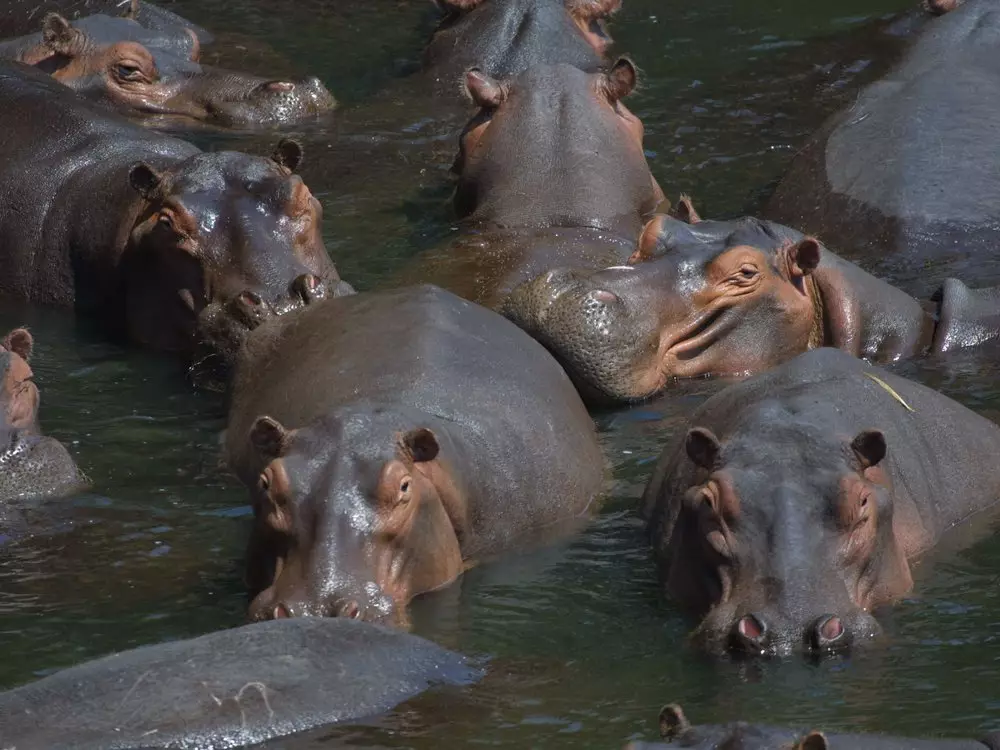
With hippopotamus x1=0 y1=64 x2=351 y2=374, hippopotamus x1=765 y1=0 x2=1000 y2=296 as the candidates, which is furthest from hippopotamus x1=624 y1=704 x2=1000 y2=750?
hippopotamus x1=765 y1=0 x2=1000 y2=296

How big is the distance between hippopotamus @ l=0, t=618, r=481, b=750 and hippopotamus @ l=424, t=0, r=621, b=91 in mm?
7588

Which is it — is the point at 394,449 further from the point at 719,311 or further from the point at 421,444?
the point at 719,311

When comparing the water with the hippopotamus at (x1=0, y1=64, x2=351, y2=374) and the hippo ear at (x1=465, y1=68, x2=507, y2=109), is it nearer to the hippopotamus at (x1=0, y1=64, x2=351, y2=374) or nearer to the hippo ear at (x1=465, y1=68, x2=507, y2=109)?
the hippopotamus at (x1=0, y1=64, x2=351, y2=374)

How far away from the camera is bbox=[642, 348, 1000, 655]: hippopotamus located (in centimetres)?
661

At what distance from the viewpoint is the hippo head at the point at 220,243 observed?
9.45 meters

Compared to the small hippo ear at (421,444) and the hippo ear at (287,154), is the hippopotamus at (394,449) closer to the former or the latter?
the small hippo ear at (421,444)

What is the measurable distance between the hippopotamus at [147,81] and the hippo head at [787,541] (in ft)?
22.3

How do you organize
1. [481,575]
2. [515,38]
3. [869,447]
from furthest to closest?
1. [515,38]
2. [481,575]
3. [869,447]

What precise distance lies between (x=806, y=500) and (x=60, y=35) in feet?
25.1

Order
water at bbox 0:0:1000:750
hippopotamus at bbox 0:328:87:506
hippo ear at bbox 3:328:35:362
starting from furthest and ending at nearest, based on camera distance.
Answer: hippo ear at bbox 3:328:35:362, hippopotamus at bbox 0:328:87:506, water at bbox 0:0:1000:750

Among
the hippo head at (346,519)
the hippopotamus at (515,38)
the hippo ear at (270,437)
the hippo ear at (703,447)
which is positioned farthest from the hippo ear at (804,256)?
Result: the hippopotamus at (515,38)

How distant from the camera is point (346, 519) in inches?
270

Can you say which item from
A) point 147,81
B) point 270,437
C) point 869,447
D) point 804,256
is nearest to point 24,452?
point 270,437

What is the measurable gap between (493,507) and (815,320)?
259cm
